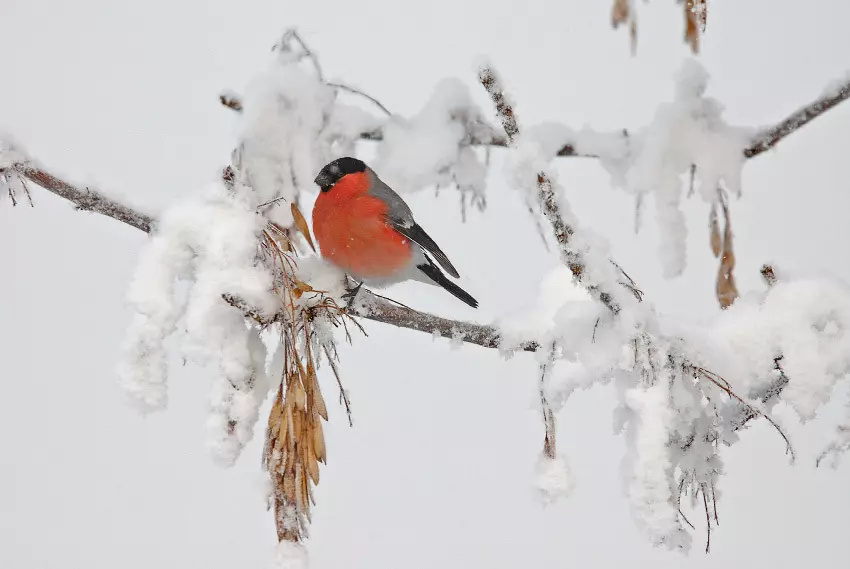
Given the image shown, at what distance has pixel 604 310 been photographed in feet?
2.56

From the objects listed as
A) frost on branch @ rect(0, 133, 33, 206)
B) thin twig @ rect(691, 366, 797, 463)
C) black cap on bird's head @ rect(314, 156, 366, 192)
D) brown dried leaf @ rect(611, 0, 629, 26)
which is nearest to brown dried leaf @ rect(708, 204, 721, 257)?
thin twig @ rect(691, 366, 797, 463)

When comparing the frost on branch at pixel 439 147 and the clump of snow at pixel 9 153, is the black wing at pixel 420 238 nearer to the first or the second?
the frost on branch at pixel 439 147

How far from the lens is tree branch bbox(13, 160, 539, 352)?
2.93 feet

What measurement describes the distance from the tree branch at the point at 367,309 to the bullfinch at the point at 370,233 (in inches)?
8.7

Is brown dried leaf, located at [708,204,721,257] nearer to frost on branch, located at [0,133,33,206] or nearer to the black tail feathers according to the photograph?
the black tail feathers

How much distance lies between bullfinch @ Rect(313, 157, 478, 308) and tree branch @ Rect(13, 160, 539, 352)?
22cm

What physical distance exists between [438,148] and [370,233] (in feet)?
0.79

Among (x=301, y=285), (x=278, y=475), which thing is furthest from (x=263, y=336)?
(x=278, y=475)

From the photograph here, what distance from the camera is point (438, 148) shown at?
1157 mm

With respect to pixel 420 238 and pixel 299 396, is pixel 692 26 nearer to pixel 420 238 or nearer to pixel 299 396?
pixel 299 396

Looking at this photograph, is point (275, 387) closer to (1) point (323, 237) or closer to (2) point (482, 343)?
(2) point (482, 343)

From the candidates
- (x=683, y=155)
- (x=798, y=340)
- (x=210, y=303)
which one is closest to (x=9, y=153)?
(x=210, y=303)

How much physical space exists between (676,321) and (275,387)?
45 cm

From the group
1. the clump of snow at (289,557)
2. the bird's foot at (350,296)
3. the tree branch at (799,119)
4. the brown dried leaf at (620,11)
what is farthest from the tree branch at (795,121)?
the clump of snow at (289,557)
